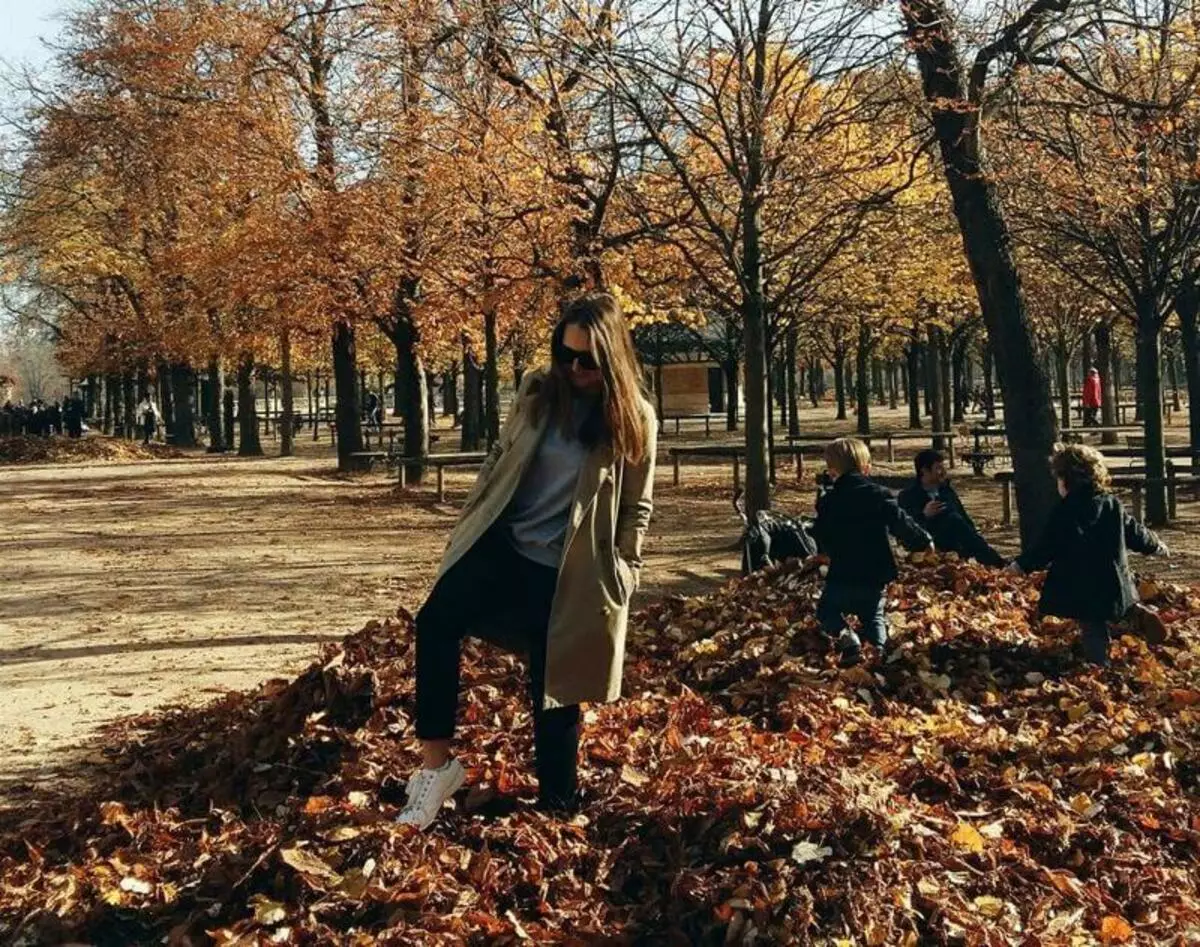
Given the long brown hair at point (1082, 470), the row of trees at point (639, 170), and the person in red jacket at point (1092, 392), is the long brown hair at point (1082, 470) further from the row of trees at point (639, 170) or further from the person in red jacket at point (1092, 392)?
the person in red jacket at point (1092, 392)

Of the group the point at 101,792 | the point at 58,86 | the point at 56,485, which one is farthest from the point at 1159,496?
the point at 58,86

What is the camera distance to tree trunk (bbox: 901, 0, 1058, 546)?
9.46 metres

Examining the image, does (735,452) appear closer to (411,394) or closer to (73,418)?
(411,394)

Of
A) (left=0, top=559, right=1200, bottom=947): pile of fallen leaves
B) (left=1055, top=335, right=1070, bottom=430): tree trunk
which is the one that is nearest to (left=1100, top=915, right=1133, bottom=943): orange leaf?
(left=0, top=559, right=1200, bottom=947): pile of fallen leaves

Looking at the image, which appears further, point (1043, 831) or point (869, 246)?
point (869, 246)

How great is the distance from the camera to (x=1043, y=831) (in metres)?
4.06

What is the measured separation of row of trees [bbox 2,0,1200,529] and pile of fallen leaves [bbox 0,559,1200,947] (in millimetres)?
4828

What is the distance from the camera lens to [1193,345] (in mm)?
18609

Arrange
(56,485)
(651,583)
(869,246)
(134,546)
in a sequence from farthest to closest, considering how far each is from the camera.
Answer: (56,485), (869,246), (134,546), (651,583)

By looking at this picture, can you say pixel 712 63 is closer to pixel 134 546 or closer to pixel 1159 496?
pixel 1159 496

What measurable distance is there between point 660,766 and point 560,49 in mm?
8720

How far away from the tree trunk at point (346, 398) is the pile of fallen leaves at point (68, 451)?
362 inches

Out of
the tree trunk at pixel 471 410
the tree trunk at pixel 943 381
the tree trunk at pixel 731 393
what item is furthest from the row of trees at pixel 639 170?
the tree trunk at pixel 731 393

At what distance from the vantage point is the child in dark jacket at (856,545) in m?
6.51
